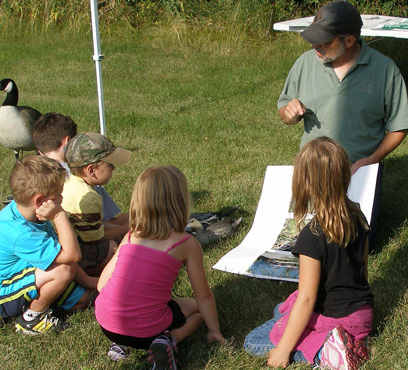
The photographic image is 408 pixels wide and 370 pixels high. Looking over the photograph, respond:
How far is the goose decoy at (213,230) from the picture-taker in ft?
12.6

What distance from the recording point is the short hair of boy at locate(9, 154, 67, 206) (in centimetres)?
→ 275

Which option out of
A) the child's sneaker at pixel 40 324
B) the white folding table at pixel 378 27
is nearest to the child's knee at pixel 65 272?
the child's sneaker at pixel 40 324

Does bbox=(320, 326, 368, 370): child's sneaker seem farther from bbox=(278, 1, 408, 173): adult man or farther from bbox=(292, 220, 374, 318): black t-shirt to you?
bbox=(278, 1, 408, 173): adult man

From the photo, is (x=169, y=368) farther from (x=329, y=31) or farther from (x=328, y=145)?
(x=329, y=31)

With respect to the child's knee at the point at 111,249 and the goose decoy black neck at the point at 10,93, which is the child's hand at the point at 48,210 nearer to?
the child's knee at the point at 111,249

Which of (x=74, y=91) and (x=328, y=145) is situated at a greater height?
(x=328, y=145)

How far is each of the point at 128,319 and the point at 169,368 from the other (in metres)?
0.29

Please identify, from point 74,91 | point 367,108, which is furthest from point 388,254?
point 74,91

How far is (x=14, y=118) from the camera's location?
450 centimetres

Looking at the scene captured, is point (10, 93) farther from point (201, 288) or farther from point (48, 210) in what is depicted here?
point (201, 288)

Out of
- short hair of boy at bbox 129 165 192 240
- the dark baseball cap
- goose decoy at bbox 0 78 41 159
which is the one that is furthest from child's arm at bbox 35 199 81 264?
goose decoy at bbox 0 78 41 159

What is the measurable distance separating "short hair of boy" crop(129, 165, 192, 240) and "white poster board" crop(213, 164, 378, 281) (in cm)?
92

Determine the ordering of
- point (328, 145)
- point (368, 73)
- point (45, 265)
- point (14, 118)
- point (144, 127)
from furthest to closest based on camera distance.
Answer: point (144, 127)
point (14, 118)
point (368, 73)
point (45, 265)
point (328, 145)

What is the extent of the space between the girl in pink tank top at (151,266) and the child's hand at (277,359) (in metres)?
0.45
